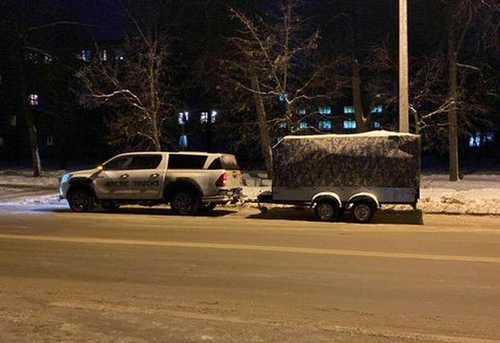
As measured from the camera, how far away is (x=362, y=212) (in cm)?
1694

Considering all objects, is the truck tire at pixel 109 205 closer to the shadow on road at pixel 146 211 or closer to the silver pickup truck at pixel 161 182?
the silver pickup truck at pixel 161 182

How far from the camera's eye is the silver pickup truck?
61.7 feet

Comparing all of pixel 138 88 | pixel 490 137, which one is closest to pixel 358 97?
pixel 138 88

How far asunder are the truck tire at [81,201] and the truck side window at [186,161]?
103 inches

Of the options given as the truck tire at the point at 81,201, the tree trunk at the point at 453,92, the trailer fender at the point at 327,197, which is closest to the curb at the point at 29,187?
the truck tire at the point at 81,201

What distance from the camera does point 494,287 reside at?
28.5 feet

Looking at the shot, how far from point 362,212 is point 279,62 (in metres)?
10.3

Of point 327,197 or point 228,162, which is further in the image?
point 228,162

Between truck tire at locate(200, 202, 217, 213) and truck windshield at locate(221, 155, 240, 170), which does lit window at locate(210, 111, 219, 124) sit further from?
truck windshield at locate(221, 155, 240, 170)

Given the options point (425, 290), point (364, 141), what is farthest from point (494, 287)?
point (364, 141)

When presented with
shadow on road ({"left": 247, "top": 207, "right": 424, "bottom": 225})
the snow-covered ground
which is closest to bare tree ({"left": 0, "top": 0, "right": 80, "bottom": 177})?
the snow-covered ground

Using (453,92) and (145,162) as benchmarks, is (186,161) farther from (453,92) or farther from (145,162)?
(453,92)

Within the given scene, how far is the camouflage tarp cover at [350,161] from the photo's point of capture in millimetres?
16734

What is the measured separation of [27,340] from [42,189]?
79.0ft
